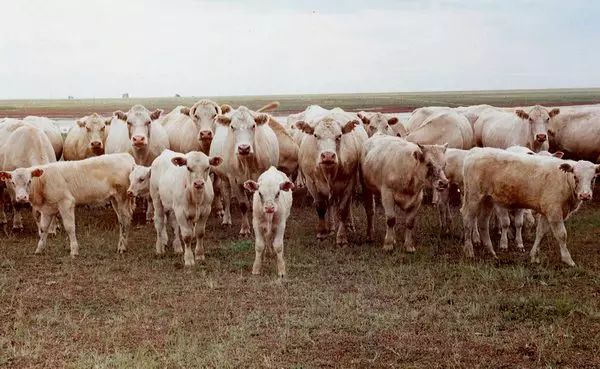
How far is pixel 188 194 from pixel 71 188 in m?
2.32

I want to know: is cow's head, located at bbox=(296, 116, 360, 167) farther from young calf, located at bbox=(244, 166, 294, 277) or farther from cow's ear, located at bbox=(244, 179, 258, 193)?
cow's ear, located at bbox=(244, 179, 258, 193)

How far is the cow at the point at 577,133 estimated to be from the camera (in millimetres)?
→ 16875

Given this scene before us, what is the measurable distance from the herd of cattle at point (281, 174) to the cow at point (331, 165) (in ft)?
0.08

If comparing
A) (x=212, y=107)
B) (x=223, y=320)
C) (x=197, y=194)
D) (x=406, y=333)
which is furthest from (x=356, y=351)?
(x=212, y=107)

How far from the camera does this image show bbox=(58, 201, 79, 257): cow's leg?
10.7 m

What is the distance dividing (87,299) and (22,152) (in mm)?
5982

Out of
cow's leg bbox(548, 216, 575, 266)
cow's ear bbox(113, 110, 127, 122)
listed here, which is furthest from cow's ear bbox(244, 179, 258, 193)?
cow's ear bbox(113, 110, 127, 122)

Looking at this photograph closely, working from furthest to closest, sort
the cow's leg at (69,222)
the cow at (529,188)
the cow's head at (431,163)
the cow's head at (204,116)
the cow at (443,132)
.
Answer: the cow at (443,132)
the cow's head at (204,116)
the cow's leg at (69,222)
the cow's head at (431,163)
the cow at (529,188)

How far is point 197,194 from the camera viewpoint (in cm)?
986

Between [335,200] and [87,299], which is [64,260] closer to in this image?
[87,299]

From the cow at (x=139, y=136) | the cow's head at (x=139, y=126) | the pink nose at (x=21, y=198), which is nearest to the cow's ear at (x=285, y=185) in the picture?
the pink nose at (x=21, y=198)

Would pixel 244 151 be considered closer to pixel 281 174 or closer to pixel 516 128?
pixel 281 174

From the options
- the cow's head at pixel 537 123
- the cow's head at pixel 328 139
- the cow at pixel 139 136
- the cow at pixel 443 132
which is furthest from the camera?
the cow at pixel 443 132

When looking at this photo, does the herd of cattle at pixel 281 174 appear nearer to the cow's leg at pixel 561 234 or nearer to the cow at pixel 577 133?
the cow's leg at pixel 561 234
